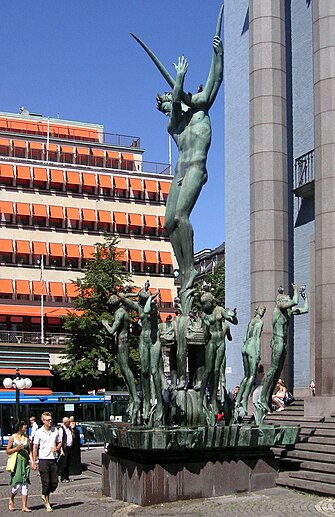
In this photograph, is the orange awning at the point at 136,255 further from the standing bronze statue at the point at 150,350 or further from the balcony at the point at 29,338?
the standing bronze statue at the point at 150,350

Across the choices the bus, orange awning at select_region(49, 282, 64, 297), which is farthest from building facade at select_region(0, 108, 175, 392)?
the bus

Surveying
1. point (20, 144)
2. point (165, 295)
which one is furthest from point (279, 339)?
point (20, 144)

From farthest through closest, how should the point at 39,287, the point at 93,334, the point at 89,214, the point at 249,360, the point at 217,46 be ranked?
1. the point at 89,214
2. the point at 39,287
3. the point at 93,334
4. the point at 217,46
5. the point at 249,360

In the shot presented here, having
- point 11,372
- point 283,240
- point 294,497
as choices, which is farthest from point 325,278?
point 11,372

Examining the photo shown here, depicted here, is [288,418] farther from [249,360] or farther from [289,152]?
[289,152]

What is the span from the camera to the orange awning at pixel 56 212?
6425cm

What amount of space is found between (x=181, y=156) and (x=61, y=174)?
4691 centimetres

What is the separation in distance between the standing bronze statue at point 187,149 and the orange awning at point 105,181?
155 feet

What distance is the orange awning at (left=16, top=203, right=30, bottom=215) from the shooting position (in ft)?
207

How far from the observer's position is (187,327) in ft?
57.2

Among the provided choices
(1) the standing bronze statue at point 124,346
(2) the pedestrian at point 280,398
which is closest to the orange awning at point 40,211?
(2) the pedestrian at point 280,398

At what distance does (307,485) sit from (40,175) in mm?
50828

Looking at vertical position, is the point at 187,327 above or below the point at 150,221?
below

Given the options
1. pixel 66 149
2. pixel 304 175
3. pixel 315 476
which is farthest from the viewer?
pixel 66 149
